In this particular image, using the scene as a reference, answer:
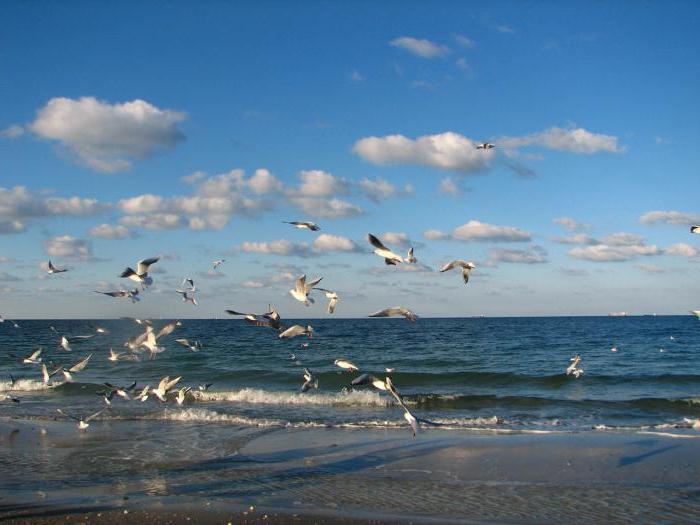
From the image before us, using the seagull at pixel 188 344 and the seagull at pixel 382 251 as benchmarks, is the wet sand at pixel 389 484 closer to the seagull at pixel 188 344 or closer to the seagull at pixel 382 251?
the seagull at pixel 188 344

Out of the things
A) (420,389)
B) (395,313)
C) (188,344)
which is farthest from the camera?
(420,389)

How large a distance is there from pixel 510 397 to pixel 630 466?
1194 cm

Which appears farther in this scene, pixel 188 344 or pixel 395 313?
pixel 188 344

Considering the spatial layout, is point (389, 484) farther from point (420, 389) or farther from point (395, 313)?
point (420, 389)

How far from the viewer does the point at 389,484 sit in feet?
35.0

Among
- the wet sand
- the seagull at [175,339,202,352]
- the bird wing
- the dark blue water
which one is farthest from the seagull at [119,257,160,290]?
the dark blue water

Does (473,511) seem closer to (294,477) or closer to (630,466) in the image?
(294,477)

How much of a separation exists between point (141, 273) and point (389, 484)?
5.48 m

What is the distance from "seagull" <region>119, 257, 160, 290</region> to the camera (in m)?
11.1

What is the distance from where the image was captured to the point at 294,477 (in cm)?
1115

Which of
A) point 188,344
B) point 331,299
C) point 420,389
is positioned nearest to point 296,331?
point 331,299

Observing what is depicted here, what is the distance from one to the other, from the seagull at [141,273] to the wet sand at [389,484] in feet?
11.0

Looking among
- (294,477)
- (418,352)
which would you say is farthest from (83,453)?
(418,352)

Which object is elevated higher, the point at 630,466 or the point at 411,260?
the point at 411,260
